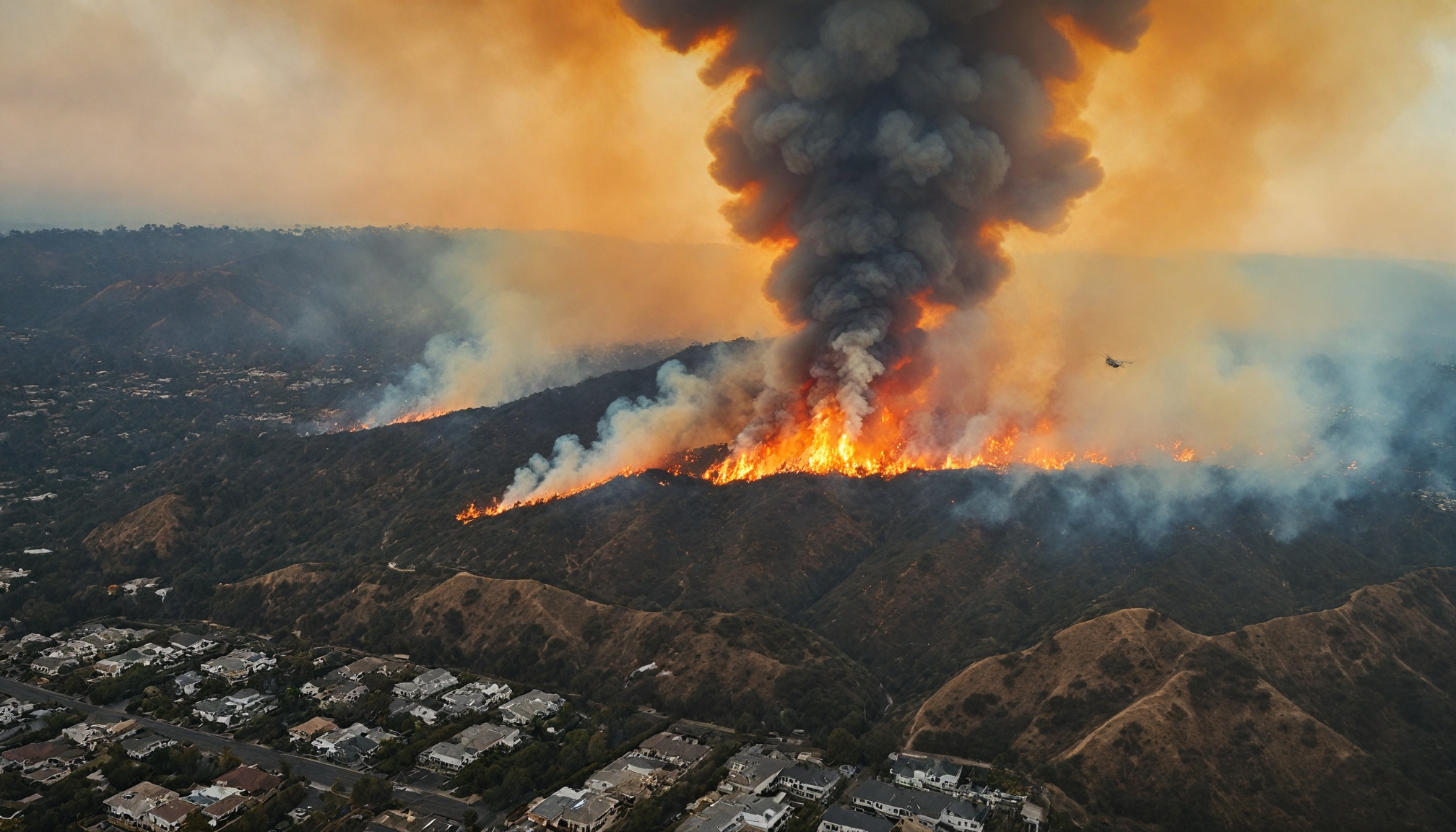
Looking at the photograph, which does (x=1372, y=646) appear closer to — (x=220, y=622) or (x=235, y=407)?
(x=220, y=622)

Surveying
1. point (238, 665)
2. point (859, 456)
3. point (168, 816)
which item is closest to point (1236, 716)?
point (859, 456)

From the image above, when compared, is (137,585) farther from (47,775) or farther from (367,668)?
(47,775)

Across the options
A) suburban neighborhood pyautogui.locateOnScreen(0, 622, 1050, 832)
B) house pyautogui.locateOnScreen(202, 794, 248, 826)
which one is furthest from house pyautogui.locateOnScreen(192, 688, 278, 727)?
house pyautogui.locateOnScreen(202, 794, 248, 826)

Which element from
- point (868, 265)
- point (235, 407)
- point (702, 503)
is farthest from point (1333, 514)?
point (235, 407)

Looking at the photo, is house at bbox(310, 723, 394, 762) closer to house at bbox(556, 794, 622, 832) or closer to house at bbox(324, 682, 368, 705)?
house at bbox(324, 682, 368, 705)

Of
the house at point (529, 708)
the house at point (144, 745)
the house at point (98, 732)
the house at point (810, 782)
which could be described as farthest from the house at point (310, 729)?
the house at point (810, 782)

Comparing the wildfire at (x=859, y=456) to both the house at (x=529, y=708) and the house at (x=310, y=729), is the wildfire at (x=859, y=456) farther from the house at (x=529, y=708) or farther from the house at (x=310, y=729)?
the house at (x=310, y=729)
